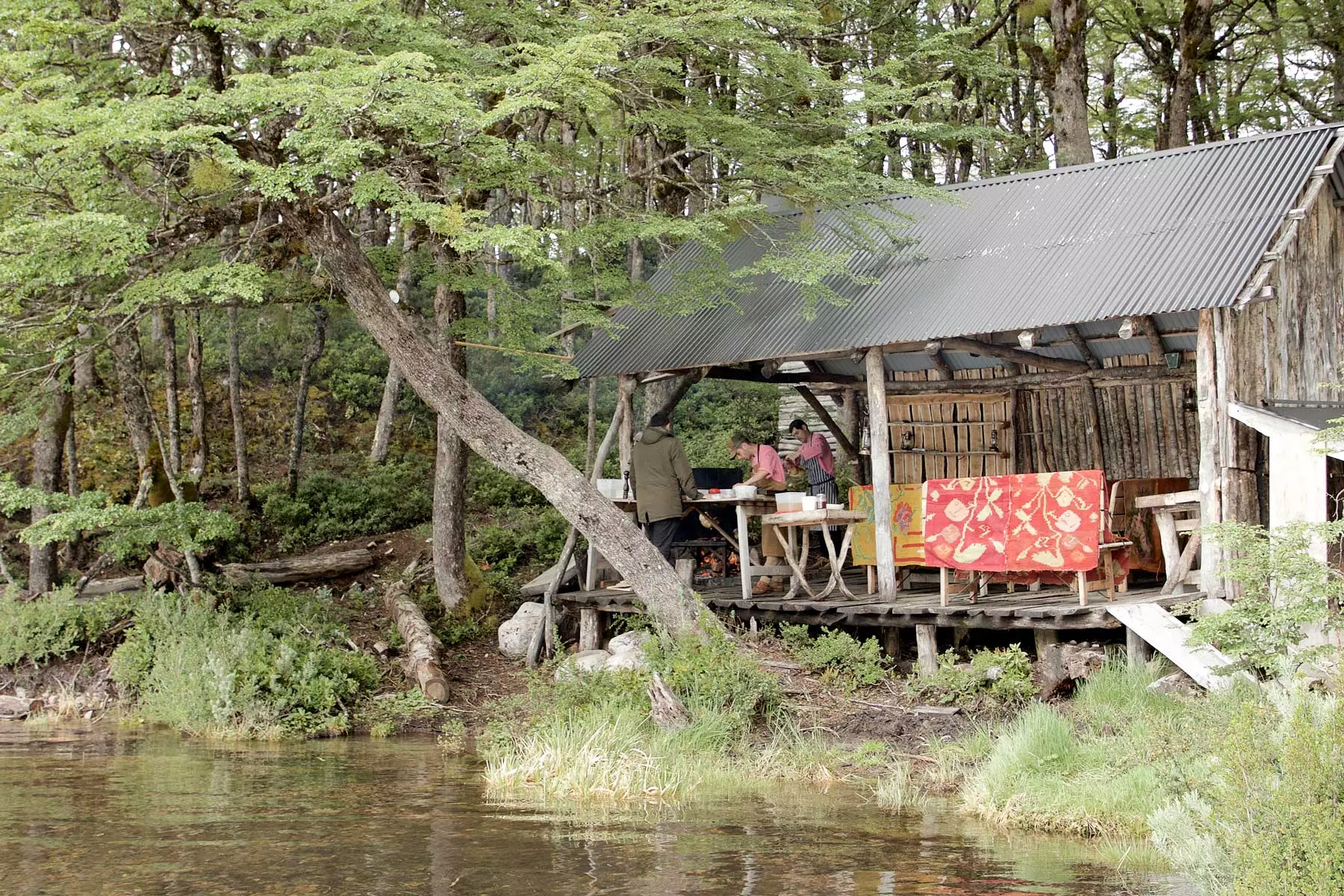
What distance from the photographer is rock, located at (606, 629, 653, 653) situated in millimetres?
13578

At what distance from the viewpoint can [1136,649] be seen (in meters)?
11.3

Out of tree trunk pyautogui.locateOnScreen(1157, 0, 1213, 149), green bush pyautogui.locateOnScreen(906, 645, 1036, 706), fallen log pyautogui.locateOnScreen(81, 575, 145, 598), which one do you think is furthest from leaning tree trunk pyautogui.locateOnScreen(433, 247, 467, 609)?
tree trunk pyautogui.locateOnScreen(1157, 0, 1213, 149)

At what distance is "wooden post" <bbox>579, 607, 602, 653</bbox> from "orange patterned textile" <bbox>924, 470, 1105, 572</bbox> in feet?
13.8

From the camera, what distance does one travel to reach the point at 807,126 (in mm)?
13875

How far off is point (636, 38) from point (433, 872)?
322 inches

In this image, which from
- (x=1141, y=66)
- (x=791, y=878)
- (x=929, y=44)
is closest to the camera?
(x=791, y=878)

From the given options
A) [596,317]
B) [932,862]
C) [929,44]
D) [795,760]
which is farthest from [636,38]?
[932,862]

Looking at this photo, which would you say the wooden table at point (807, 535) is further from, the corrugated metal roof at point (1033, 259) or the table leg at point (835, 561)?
the corrugated metal roof at point (1033, 259)

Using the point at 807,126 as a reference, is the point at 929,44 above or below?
above

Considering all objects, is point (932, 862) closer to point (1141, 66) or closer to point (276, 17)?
point (276, 17)

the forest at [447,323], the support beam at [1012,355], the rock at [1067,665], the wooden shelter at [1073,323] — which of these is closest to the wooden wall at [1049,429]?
the wooden shelter at [1073,323]

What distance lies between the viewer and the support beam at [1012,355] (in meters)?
13.4

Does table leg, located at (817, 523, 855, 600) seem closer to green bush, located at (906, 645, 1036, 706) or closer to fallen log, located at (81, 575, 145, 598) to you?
green bush, located at (906, 645, 1036, 706)

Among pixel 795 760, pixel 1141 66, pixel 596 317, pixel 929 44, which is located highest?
pixel 1141 66
